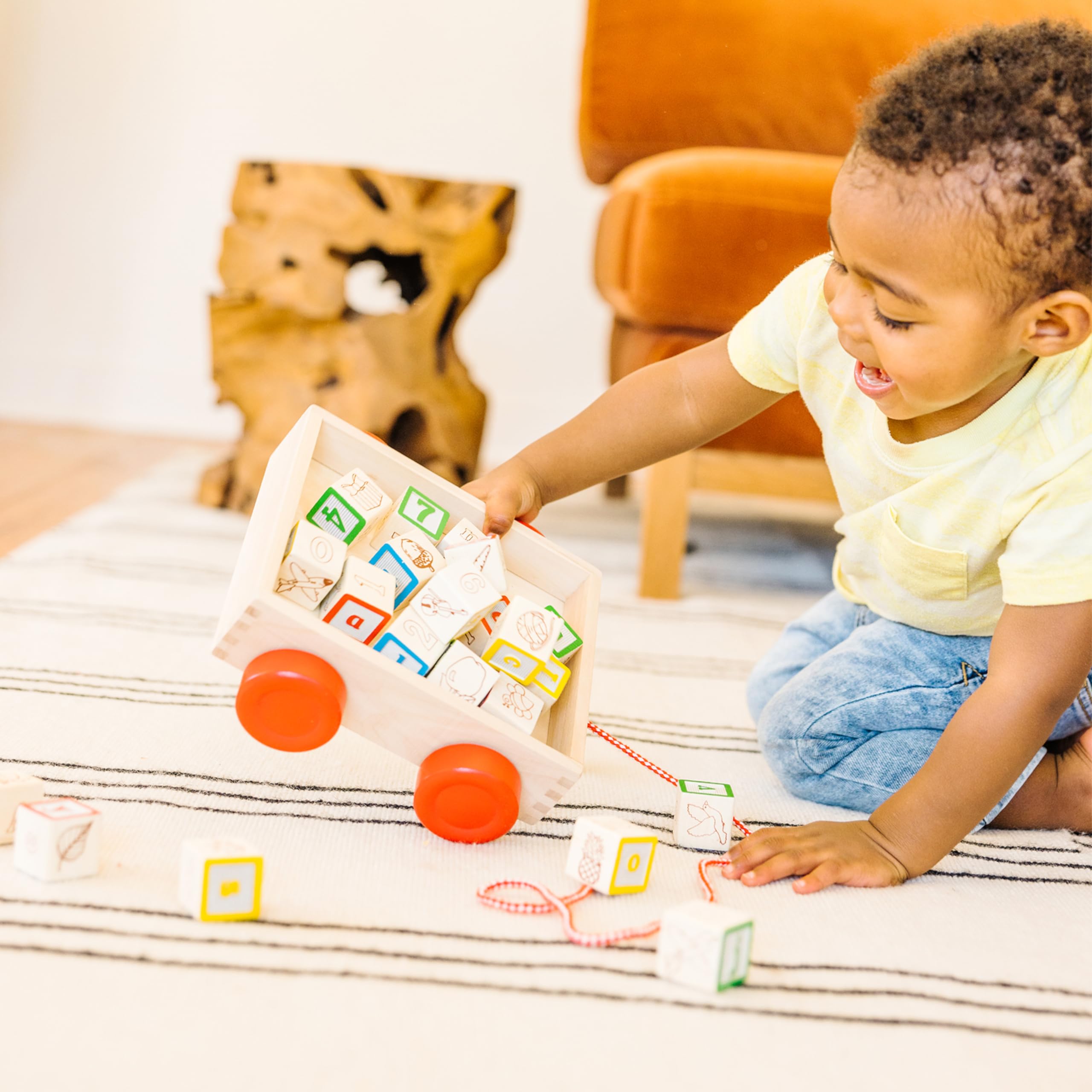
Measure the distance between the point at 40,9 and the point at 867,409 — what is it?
6.80 ft

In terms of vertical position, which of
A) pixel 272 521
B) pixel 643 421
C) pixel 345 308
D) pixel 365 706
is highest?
pixel 345 308

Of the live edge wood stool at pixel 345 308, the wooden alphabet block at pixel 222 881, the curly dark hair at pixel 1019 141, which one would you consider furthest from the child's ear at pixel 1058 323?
the live edge wood stool at pixel 345 308

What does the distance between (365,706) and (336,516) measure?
0.13 m

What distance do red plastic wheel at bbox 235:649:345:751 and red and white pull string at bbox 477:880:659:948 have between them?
5.0 inches

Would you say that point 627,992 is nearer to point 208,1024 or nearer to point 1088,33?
point 208,1024

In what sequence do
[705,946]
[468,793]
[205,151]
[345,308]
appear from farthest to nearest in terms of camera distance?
[205,151], [345,308], [468,793], [705,946]

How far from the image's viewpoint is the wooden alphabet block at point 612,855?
66 centimetres

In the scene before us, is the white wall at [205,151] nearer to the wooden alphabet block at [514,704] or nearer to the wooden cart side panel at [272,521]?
the wooden cart side panel at [272,521]

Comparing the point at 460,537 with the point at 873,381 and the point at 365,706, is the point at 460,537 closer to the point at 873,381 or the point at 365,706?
the point at 365,706

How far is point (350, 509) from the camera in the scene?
761 millimetres

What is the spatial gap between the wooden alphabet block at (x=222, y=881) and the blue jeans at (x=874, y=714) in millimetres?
428

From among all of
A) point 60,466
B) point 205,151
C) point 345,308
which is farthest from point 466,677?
point 205,151

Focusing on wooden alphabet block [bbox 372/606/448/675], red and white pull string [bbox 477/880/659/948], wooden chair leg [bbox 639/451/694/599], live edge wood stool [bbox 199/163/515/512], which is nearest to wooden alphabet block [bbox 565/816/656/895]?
red and white pull string [bbox 477/880/659/948]

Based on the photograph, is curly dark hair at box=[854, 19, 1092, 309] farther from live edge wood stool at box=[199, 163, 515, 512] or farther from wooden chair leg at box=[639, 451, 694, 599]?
live edge wood stool at box=[199, 163, 515, 512]
